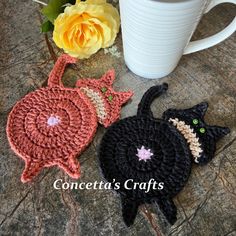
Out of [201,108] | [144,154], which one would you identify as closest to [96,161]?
[144,154]

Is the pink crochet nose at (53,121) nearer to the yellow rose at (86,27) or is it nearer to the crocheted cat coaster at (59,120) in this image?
the crocheted cat coaster at (59,120)

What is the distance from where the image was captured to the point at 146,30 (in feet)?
1.53

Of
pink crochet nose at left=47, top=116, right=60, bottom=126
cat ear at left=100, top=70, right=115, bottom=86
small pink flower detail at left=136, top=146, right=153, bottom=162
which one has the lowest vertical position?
pink crochet nose at left=47, top=116, right=60, bottom=126

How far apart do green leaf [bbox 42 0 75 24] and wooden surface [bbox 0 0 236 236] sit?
0.05 metres

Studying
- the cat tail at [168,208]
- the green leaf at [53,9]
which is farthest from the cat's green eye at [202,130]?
the green leaf at [53,9]

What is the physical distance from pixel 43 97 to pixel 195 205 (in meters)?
0.26

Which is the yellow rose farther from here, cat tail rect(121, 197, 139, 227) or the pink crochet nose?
cat tail rect(121, 197, 139, 227)

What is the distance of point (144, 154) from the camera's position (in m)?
0.47

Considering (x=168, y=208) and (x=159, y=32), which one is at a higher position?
(x=159, y=32)

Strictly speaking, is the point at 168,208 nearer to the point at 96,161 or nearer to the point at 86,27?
the point at 96,161

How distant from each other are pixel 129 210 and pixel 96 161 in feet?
0.26

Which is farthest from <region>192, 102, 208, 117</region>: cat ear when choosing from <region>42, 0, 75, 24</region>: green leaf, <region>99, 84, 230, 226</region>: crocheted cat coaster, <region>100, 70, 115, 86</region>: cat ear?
<region>42, 0, 75, 24</region>: green leaf

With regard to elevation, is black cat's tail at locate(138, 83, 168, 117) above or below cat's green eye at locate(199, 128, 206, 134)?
below

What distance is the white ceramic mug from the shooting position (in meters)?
0.43
